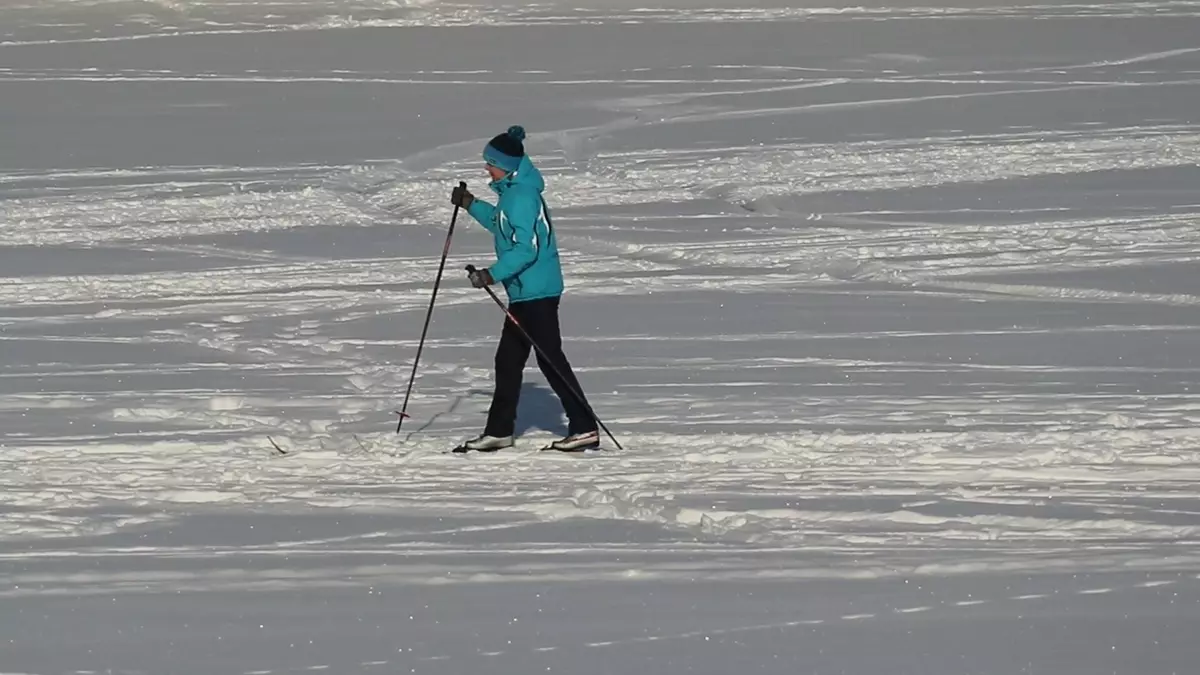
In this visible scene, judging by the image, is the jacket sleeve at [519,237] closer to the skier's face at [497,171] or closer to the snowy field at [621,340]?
the skier's face at [497,171]

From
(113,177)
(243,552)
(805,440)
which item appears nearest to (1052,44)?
(113,177)

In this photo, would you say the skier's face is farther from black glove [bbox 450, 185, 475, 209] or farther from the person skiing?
black glove [bbox 450, 185, 475, 209]

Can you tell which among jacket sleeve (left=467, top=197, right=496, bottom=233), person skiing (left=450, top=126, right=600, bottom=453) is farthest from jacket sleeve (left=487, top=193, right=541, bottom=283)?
jacket sleeve (left=467, top=197, right=496, bottom=233)

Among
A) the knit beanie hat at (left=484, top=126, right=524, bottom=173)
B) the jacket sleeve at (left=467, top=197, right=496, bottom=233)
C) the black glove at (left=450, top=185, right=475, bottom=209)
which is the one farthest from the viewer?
the jacket sleeve at (left=467, top=197, right=496, bottom=233)

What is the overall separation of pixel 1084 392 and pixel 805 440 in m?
1.58

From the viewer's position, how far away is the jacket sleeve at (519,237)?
6.99 metres

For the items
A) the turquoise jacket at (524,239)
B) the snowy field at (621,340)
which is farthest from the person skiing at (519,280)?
the snowy field at (621,340)

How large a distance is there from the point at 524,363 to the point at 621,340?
2.08m

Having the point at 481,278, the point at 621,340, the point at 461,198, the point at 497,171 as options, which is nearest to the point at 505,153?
the point at 497,171

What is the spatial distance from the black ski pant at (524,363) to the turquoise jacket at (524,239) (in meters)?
0.06

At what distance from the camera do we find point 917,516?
20.8 ft

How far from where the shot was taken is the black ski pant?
719 cm

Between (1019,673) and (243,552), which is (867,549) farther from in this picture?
(243,552)

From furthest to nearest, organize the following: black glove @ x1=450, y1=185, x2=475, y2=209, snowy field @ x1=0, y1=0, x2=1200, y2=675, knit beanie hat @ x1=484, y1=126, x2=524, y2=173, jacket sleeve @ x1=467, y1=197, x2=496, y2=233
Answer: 1. jacket sleeve @ x1=467, y1=197, x2=496, y2=233
2. black glove @ x1=450, y1=185, x2=475, y2=209
3. knit beanie hat @ x1=484, y1=126, x2=524, y2=173
4. snowy field @ x1=0, y1=0, x2=1200, y2=675
